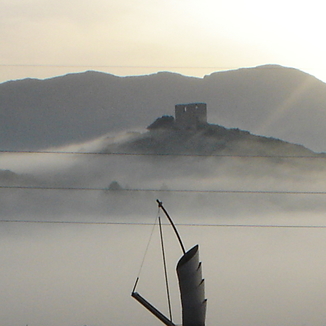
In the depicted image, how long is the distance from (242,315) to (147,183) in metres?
3.14

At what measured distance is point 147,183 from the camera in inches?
492

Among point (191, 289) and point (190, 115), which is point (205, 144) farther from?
point (191, 289)

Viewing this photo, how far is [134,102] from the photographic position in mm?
12688

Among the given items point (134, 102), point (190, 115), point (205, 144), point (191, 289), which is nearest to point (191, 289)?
point (191, 289)

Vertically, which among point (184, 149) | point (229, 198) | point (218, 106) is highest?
point (218, 106)

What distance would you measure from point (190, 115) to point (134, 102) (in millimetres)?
1159

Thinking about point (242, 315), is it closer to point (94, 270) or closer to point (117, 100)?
point (94, 270)

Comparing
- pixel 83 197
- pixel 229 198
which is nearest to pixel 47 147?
pixel 83 197

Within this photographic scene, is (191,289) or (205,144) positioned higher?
(205,144)

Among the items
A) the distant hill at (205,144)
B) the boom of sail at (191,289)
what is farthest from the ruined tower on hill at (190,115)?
the boom of sail at (191,289)

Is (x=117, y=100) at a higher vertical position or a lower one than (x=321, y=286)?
higher

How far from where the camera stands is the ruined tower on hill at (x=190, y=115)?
473 inches

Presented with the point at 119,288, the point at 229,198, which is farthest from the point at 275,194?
the point at 119,288

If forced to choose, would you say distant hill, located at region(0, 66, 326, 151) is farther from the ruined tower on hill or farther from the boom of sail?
the boom of sail
